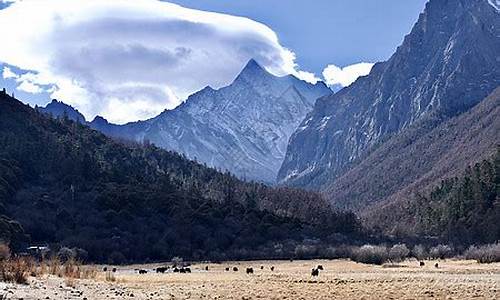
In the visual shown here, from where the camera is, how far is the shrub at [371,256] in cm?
12072

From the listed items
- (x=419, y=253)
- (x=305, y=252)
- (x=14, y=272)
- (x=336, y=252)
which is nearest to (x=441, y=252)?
(x=419, y=253)

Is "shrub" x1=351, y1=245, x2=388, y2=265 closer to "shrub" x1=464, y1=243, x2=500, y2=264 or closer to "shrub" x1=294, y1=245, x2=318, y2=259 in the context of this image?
"shrub" x1=294, y1=245, x2=318, y2=259

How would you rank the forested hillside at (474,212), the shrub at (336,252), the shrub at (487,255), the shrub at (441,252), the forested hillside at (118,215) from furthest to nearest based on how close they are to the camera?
the forested hillside at (474,212) < the shrub at (336,252) < the shrub at (441,252) < the forested hillside at (118,215) < the shrub at (487,255)

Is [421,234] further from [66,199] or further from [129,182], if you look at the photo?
[66,199]

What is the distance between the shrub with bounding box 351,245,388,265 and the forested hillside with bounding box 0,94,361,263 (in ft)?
65.8

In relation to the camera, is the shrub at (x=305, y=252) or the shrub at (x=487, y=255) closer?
the shrub at (x=487, y=255)

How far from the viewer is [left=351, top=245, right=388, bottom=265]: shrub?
121 metres

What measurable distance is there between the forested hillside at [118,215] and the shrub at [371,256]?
2006 centimetres

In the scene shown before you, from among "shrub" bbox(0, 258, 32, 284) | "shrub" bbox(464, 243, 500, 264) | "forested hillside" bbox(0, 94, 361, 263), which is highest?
"forested hillside" bbox(0, 94, 361, 263)

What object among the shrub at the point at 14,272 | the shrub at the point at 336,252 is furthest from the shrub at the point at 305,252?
the shrub at the point at 14,272

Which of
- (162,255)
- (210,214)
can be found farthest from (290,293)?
(210,214)

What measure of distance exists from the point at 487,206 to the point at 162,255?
86088 mm

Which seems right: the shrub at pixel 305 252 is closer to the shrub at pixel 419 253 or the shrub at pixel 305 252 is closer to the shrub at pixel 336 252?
the shrub at pixel 336 252

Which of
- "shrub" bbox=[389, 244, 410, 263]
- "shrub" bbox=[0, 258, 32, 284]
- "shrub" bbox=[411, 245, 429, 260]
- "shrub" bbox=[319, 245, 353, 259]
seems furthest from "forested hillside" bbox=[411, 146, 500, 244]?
"shrub" bbox=[0, 258, 32, 284]
